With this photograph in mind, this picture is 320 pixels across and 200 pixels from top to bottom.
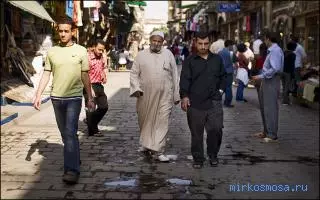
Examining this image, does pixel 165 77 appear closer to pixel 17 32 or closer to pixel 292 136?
pixel 292 136

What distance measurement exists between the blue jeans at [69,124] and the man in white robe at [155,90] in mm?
1218

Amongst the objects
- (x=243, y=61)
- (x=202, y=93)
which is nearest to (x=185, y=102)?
(x=202, y=93)

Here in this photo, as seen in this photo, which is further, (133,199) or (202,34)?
(202,34)

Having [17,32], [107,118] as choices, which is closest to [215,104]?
[107,118]

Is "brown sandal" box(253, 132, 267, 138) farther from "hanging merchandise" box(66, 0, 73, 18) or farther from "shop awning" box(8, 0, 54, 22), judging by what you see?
"hanging merchandise" box(66, 0, 73, 18)

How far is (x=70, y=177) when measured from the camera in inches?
206

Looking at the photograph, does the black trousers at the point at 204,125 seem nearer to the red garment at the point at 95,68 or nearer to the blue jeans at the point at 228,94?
the red garment at the point at 95,68

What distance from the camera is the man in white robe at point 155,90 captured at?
6.36 metres

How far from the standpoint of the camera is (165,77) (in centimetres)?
639

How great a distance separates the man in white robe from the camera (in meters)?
6.36

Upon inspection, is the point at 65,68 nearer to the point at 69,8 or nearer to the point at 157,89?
the point at 157,89

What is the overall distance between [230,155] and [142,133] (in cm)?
132

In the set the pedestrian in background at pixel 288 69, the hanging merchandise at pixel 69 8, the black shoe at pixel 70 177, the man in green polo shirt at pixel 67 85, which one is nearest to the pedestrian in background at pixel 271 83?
the man in green polo shirt at pixel 67 85

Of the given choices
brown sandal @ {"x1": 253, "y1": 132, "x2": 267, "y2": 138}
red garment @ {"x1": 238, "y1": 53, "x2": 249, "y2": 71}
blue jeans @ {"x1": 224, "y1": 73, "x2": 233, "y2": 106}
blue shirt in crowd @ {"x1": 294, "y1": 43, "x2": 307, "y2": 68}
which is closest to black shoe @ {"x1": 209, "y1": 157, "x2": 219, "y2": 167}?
brown sandal @ {"x1": 253, "y1": 132, "x2": 267, "y2": 138}
